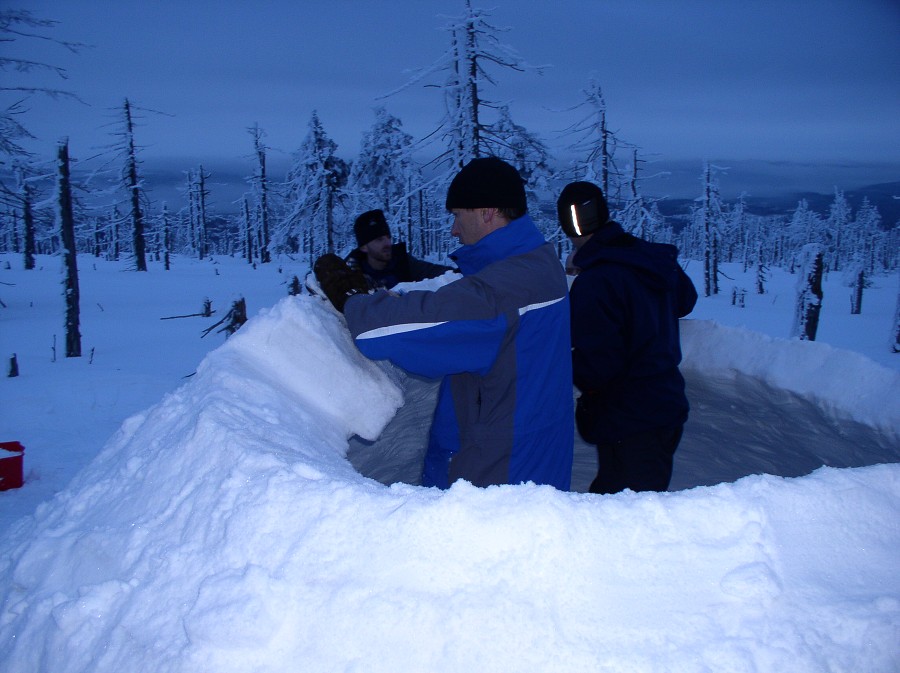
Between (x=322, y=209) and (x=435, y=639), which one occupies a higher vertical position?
(x=322, y=209)

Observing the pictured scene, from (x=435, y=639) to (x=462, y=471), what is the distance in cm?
104

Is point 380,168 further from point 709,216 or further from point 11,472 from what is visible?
point 11,472

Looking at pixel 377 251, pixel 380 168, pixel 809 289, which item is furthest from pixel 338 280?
pixel 380 168

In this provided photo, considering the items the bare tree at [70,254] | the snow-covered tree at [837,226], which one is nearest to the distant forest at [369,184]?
the bare tree at [70,254]

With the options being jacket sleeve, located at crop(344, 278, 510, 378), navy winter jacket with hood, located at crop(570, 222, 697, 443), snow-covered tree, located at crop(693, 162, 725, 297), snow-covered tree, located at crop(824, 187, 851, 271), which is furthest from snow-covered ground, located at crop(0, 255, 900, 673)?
snow-covered tree, located at crop(824, 187, 851, 271)

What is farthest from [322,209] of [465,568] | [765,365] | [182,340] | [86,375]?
[465,568]

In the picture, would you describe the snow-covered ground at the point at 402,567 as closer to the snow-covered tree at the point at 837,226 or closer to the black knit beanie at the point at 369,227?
the black knit beanie at the point at 369,227

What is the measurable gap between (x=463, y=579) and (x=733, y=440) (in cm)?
414

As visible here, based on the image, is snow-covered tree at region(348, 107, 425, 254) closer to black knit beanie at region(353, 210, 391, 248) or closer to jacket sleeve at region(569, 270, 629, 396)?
black knit beanie at region(353, 210, 391, 248)

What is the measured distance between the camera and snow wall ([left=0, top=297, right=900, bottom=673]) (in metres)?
1.39

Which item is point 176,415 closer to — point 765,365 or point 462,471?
point 462,471

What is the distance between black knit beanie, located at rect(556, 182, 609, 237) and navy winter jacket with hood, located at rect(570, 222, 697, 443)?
0.35ft

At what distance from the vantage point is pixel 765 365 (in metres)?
4.21

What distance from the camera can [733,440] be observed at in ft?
16.1
